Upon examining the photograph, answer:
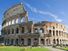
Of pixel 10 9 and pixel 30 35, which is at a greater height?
pixel 10 9

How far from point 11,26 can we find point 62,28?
2128cm

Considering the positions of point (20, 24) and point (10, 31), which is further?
point (10, 31)

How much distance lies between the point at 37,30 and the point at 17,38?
8.57 meters

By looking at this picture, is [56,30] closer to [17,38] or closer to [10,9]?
[17,38]

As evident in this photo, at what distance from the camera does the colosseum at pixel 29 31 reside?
66812mm

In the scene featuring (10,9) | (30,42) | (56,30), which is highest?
(10,9)

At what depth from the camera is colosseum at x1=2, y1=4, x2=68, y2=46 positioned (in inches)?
2630

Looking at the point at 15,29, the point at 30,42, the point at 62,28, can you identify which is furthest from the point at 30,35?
the point at 62,28

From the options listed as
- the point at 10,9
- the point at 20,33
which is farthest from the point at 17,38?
the point at 10,9

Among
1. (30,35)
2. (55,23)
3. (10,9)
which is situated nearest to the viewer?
(30,35)

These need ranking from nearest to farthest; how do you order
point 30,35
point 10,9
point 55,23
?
point 30,35 → point 55,23 → point 10,9

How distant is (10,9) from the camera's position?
252 feet

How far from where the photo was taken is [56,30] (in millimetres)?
71500

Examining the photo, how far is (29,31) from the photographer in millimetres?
68500
